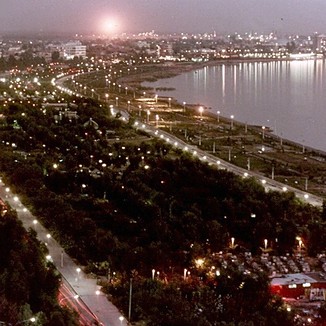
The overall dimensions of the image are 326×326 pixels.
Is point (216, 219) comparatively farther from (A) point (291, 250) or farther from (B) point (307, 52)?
(B) point (307, 52)

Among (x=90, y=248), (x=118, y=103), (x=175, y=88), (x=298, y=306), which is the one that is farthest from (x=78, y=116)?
(x=175, y=88)

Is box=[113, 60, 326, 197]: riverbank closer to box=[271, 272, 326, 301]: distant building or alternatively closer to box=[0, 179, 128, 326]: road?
box=[271, 272, 326, 301]: distant building

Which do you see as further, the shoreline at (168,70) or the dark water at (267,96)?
the shoreline at (168,70)

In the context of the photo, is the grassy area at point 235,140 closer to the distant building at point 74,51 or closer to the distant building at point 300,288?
the distant building at point 300,288

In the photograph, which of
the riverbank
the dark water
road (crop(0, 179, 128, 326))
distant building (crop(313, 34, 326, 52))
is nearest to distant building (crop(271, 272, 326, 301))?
road (crop(0, 179, 128, 326))

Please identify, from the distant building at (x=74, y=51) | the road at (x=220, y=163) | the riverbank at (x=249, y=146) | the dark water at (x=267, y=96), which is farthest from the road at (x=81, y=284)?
the distant building at (x=74, y=51)

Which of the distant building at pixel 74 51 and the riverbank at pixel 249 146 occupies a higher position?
the distant building at pixel 74 51
